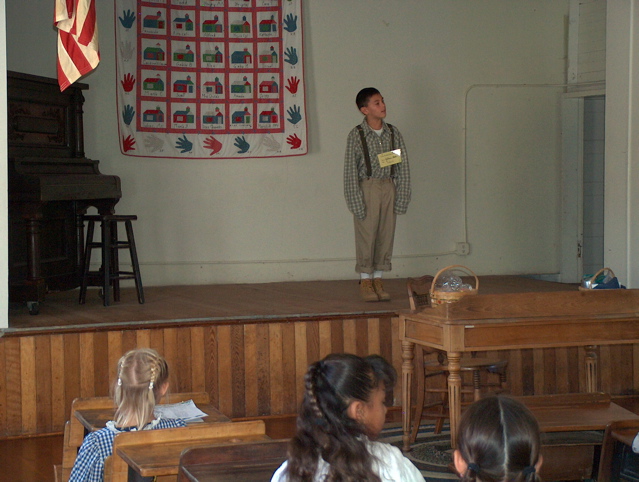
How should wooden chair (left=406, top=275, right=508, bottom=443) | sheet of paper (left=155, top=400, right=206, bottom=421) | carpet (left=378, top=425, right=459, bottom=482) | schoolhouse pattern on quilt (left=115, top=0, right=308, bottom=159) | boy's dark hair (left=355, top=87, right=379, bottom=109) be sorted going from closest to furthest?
sheet of paper (left=155, top=400, right=206, bottom=421)
carpet (left=378, top=425, right=459, bottom=482)
wooden chair (left=406, top=275, right=508, bottom=443)
boy's dark hair (left=355, top=87, right=379, bottom=109)
schoolhouse pattern on quilt (left=115, top=0, right=308, bottom=159)

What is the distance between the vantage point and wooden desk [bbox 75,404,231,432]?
2844 millimetres

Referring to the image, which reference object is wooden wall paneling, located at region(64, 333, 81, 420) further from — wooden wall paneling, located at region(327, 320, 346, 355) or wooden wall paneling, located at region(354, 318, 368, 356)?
wooden wall paneling, located at region(354, 318, 368, 356)

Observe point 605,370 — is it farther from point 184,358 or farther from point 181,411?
point 181,411

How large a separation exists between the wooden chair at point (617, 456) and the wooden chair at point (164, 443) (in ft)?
4.75

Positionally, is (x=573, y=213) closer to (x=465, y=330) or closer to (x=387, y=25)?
(x=387, y=25)

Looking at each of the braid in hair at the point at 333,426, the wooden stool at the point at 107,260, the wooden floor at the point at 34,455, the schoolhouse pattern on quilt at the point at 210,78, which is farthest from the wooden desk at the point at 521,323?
the schoolhouse pattern on quilt at the point at 210,78

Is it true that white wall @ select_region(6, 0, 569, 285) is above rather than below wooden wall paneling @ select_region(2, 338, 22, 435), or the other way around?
above

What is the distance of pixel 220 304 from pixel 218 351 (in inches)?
32.4

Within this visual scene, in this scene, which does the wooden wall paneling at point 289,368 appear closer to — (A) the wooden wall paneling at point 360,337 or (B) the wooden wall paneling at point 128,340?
(A) the wooden wall paneling at point 360,337

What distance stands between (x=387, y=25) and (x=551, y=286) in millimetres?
2878

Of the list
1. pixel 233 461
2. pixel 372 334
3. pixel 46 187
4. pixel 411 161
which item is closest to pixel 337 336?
pixel 372 334

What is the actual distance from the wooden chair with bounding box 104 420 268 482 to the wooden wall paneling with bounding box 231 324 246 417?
2679 millimetres

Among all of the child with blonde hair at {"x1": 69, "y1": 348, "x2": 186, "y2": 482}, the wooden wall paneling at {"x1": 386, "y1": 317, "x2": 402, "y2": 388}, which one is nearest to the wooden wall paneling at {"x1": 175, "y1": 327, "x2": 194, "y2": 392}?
the wooden wall paneling at {"x1": 386, "y1": 317, "x2": 402, "y2": 388}

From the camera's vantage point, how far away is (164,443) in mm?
2443
